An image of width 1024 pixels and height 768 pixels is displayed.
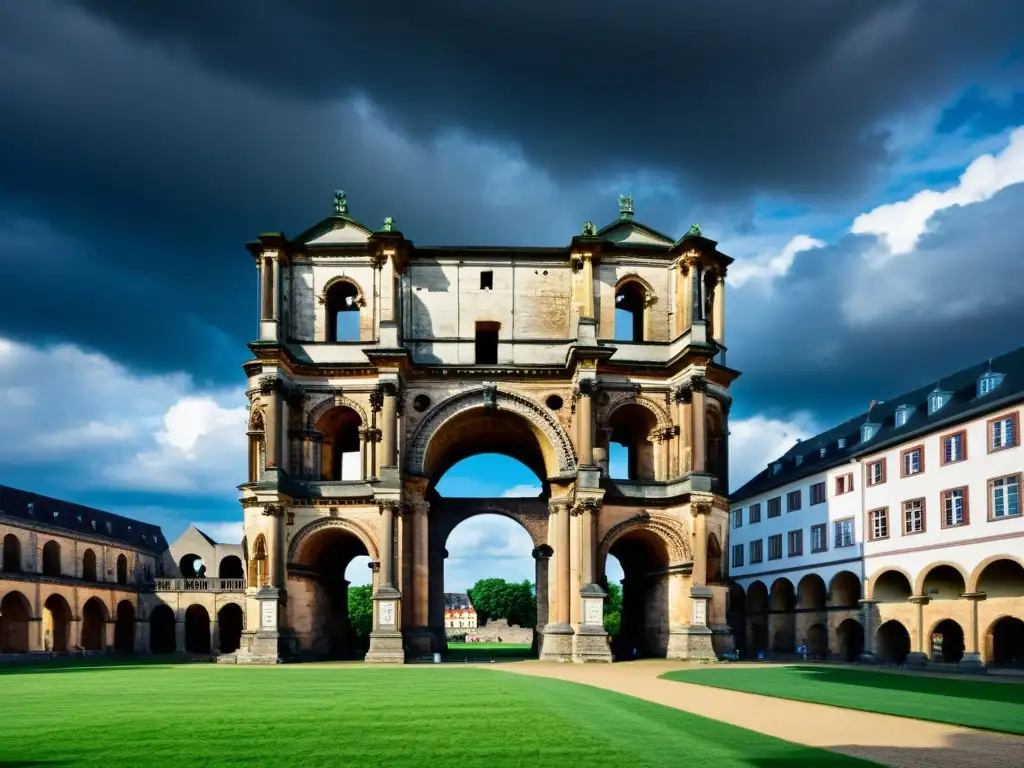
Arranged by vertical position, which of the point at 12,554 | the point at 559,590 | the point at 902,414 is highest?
the point at 902,414

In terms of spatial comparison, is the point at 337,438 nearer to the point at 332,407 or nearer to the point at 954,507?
the point at 332,407

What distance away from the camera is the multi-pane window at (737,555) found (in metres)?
68.7

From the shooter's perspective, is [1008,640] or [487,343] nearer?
[1008,640]

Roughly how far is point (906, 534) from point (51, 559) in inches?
2183

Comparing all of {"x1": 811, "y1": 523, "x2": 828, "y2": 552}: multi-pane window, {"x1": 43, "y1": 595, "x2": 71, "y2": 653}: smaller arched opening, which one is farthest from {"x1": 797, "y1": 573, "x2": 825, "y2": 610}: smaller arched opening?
{"x1": 43, "y1": 595, "x2": 71, "y2": 653}: smaller arched opening

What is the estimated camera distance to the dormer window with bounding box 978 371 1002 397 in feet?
138

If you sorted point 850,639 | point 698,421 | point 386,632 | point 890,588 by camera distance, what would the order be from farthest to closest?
point 850,639, point 890,588, point 698,421, point 386,632

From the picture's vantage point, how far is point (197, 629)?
235ft

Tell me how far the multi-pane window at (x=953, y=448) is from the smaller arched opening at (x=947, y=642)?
7.63 m

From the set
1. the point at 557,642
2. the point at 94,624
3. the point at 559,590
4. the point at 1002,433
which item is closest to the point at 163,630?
the point at 94,624

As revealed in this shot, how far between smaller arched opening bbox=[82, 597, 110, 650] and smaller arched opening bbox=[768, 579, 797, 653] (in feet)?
156

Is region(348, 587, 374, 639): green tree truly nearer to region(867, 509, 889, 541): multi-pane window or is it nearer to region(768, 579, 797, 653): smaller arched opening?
region(768, 579, 797, 653): smaller arched opening

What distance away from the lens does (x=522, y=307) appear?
151ft

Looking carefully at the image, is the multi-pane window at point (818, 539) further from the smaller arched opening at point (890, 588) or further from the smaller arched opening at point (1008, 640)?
the smaller arched opening at point (1008, 640)
